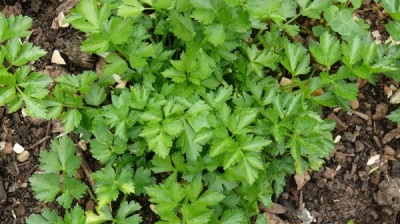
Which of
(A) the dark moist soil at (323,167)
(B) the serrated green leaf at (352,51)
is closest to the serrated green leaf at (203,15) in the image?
(B) the serrated green leaf at (352,51)

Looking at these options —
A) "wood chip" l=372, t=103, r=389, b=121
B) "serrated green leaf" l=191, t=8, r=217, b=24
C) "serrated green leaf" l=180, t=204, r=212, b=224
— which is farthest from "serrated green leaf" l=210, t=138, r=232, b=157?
"wood chip" l=372, t=103, r=389, b=121

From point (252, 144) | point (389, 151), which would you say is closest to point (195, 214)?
point (252, 144)

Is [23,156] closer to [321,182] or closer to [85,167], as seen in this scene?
[85,167]

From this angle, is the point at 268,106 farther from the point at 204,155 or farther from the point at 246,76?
the point at 204,155

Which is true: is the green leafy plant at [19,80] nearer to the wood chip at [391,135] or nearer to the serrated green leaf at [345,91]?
the serrated green leaf at [345,91]

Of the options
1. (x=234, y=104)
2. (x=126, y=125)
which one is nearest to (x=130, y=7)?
(x=126, y=125)

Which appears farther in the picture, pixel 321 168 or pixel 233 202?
pixel 321 168

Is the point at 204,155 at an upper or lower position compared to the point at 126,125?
lower
